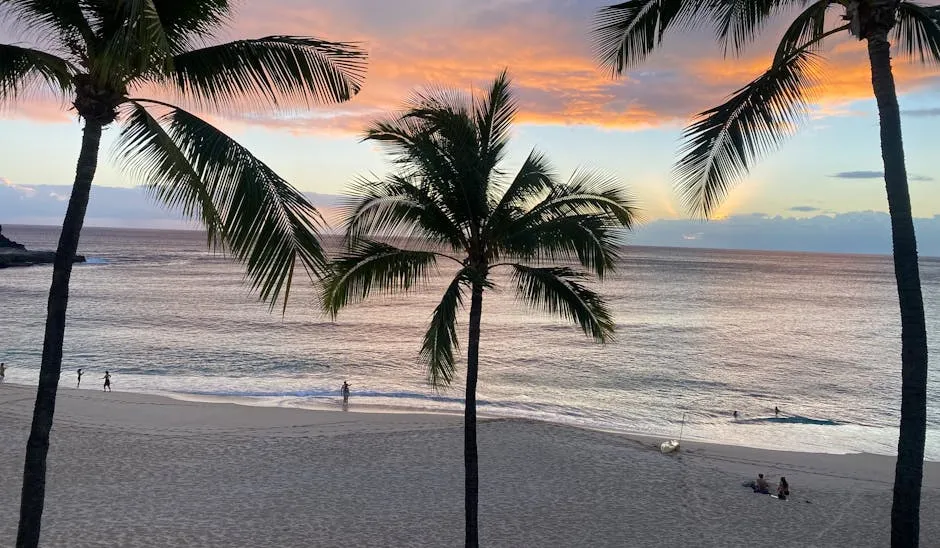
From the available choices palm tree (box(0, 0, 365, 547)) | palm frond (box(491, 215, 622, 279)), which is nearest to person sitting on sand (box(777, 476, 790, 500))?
palm frond (box(491, 215, 622, 279))

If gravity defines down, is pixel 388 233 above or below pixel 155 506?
above

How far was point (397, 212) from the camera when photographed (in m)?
9.56

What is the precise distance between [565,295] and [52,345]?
630 centimetres

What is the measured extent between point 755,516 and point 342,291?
11.2m

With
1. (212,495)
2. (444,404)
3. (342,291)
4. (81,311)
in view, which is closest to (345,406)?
(444,404)

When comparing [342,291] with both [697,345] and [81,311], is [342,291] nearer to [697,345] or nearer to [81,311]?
[697,345]

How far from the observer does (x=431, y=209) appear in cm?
930

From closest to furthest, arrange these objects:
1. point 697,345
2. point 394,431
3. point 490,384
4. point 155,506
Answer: point 155,506 < point 394,431 < point 490,384 < point 697,345

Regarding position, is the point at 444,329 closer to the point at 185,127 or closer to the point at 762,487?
the point at 185,127

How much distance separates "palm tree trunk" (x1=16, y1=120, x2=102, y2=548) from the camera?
601cm

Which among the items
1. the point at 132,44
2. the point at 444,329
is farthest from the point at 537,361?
the point at 132,44

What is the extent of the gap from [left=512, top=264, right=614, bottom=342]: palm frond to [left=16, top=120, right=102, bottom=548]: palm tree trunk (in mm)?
5465

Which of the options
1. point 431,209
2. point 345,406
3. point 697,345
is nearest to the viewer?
point 431,209

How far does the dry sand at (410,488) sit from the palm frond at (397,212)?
6.08 m
